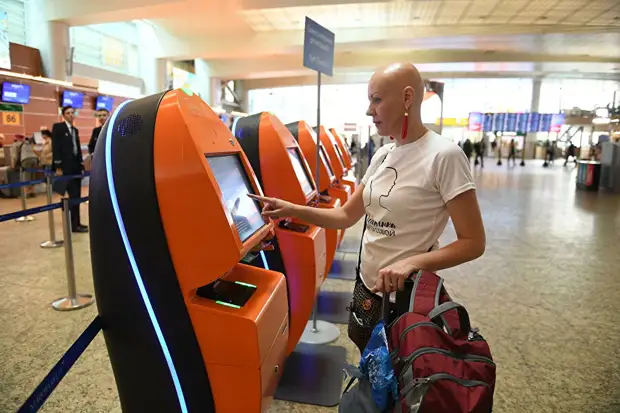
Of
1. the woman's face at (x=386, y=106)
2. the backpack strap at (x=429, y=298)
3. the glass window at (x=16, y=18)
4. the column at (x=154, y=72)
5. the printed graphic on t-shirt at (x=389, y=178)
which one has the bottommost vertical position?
the backpack strap at (x=429, y=298)

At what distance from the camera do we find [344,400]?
110 centimetres

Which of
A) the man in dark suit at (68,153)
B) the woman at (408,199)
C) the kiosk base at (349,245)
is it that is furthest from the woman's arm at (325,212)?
the man in dark suit at (68,153)

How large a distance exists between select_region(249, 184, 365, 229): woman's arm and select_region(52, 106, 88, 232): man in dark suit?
4.91 metres

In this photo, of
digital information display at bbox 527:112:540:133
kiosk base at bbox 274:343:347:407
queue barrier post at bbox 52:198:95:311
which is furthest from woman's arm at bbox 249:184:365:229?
digital information display at bbox 527:112:540:133

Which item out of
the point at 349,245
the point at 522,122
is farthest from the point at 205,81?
the point at 522,122

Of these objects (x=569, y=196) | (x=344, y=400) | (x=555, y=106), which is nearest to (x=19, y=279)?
(x=344, y=400)

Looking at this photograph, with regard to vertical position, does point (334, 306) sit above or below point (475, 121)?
below

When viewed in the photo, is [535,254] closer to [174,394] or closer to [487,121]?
[174,394]

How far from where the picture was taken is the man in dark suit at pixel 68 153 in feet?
18.4

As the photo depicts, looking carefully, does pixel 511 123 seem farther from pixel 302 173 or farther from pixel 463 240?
pixel 463 240

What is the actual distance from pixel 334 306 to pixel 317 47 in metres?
1.90

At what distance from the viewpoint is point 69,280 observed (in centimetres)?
326

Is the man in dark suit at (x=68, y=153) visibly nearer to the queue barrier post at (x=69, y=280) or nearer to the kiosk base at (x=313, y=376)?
the queue barrier post at (x=69, y=280)

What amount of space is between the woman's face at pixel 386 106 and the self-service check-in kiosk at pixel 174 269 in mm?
522
